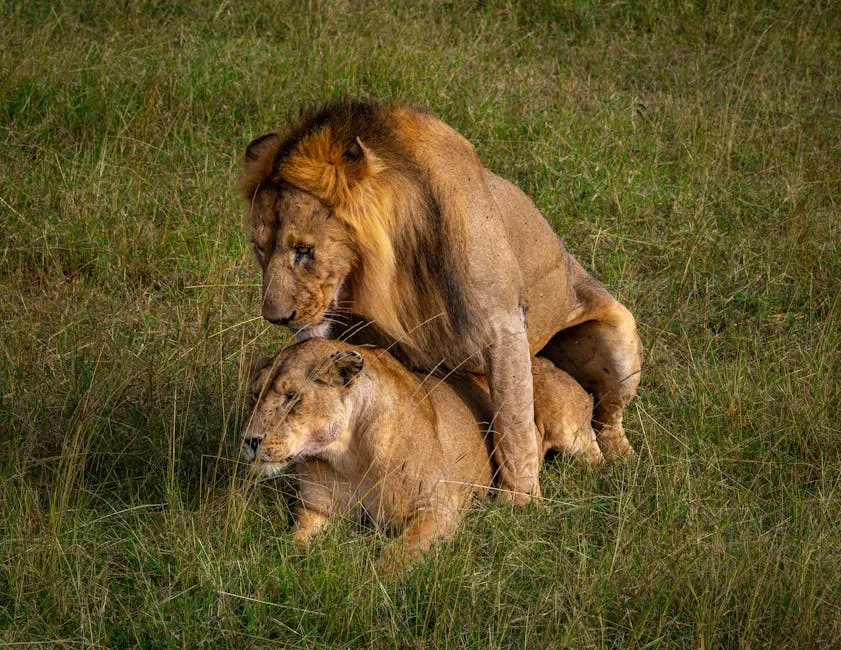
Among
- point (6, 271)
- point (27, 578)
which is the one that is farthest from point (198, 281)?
point (27, 578)

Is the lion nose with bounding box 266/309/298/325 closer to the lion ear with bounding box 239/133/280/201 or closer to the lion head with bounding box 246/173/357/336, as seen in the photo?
the lion head with bounding box 246/173/357/336

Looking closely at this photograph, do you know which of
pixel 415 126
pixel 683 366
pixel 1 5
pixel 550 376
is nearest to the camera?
pixel 415 126

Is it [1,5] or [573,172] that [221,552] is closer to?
[573,172]

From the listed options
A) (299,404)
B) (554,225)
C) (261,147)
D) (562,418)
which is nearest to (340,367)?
(299,404)

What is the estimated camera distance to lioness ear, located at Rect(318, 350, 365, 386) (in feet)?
11.6

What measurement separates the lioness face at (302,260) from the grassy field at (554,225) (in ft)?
1.60

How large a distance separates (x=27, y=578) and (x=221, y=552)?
0.52 m

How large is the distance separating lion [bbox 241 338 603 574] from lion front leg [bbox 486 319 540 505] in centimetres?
9

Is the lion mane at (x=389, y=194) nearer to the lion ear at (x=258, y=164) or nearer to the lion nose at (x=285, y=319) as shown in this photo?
the lion ear at (x=258, y=164)

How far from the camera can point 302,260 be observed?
3.57 meters

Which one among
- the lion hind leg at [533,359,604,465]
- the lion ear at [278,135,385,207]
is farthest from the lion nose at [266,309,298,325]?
the lion hind leg at [533,359,604,465]

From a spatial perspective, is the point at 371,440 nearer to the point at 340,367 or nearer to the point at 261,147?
the point at 340,367

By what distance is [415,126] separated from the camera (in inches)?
151

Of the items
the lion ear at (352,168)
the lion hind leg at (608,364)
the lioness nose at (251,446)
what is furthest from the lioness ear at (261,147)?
the lion hind leg at (608,364)
